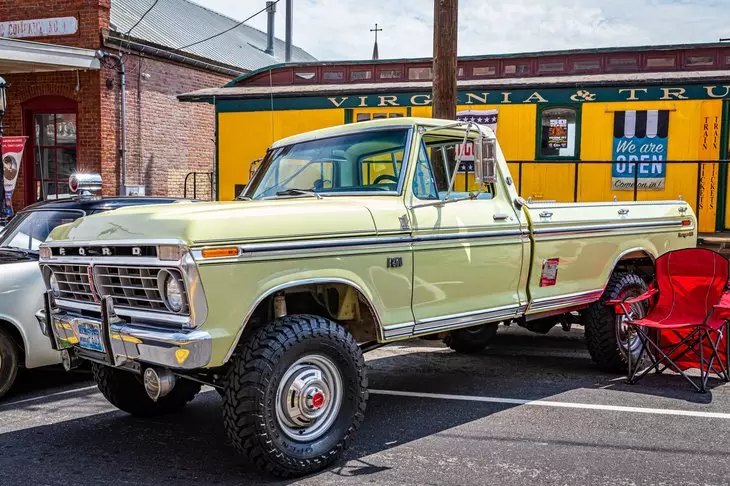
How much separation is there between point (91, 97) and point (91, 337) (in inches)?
513

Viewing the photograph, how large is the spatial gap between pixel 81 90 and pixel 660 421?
1434 centimetres

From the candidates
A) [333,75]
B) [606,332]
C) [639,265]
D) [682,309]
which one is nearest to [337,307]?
[606,332]

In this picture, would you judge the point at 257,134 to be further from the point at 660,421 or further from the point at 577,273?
the point at 660,421

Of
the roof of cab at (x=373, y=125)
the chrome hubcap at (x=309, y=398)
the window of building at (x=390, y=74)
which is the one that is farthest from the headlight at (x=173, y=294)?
the window of building at (x=390, y=74)

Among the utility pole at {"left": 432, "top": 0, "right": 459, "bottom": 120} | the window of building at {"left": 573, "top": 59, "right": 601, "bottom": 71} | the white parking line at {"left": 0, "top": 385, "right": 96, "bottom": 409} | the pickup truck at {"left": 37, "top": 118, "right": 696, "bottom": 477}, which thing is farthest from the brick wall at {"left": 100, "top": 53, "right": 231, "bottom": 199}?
the pickup truck at {"left": 37, "top": 118, "right": 696, "bottom": 477}

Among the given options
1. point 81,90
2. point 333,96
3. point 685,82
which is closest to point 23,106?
point 81,90

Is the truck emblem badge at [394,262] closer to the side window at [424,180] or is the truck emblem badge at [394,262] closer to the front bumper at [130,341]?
the side window at [424,180]

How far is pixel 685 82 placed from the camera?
37.9ft

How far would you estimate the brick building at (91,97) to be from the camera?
15.9 m

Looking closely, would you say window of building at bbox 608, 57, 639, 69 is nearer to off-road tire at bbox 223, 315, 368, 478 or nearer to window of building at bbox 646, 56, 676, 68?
window of building at bbox 646, 56, 676, 68

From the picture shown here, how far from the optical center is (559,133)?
492 inches

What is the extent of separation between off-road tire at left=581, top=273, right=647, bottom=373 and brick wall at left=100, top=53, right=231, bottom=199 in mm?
12535

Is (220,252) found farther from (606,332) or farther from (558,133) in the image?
(558,133)

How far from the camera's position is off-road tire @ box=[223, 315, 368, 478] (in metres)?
3.90
